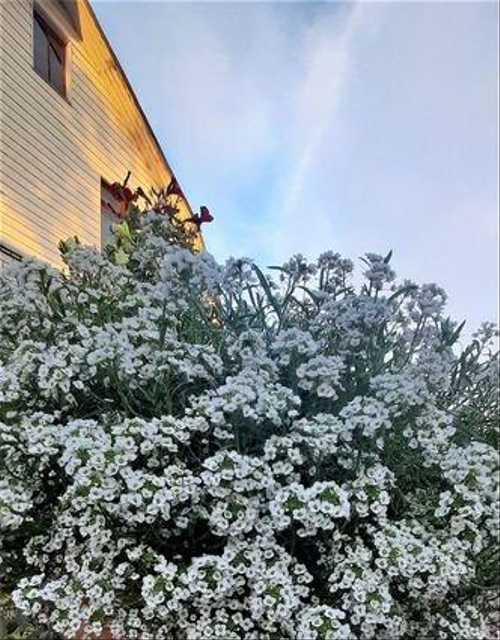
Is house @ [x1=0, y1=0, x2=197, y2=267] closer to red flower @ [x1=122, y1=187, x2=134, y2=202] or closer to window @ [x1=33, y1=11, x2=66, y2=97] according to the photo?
window @ [x1=33, y1=11, x2=66, y2=97]

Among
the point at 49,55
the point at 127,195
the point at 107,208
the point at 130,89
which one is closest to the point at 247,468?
the point at 127,195

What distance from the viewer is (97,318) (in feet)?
8.65

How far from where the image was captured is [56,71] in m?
7.48

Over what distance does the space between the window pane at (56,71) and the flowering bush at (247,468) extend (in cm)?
555

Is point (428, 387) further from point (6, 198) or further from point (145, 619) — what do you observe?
point (6, 198)

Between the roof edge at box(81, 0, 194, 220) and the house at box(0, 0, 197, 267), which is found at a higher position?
the roof edge at box(81, 0, 194, 220)

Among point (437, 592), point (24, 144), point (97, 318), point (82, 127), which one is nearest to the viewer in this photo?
point (437, 592)

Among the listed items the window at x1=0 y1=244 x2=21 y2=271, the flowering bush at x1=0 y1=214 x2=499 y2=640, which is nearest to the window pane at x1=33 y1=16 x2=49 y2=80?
the window at x1=0 y1=244 x2=21 y2=271

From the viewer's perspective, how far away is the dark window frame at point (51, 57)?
23.0ft

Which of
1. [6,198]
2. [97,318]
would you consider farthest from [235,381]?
[6,198]

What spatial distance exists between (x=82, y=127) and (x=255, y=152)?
9.26 feet

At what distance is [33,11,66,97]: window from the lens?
7.02 m

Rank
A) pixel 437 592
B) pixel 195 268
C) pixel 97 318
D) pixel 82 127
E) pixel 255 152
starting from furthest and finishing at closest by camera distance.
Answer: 1. pixel 82 127
2. pixel 255 152
3. pixel 97 318
4. pixel 195 268
5. pixel 437 592

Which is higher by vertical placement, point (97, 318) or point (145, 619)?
point (97, 318)
